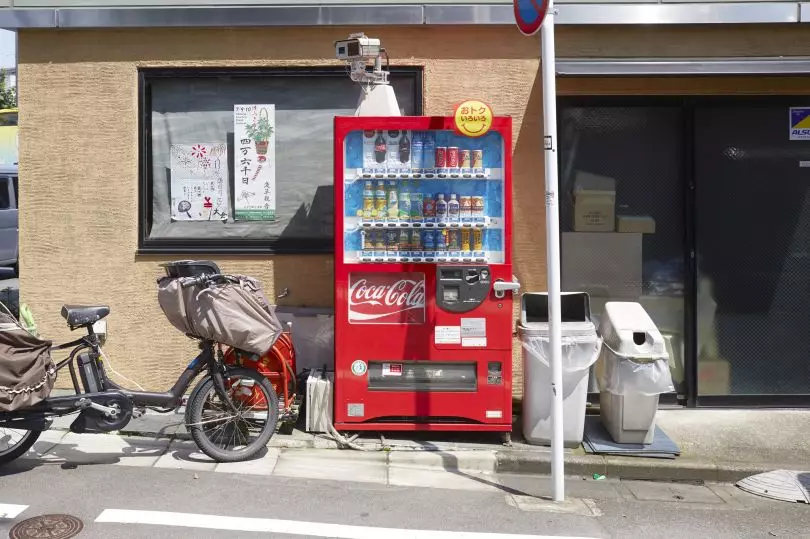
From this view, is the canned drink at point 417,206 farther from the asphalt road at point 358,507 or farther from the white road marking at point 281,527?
the white road marking at point 281,527

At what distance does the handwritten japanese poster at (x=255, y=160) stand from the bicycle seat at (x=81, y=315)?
6.76 feet

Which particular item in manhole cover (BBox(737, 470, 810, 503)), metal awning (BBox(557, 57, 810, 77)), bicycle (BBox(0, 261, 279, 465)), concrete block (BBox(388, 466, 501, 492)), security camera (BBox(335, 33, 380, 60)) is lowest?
manhole cover (BBox(737, 470, 810, 503))

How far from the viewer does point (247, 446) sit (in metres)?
5.96

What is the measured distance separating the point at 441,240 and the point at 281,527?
251 centimetres

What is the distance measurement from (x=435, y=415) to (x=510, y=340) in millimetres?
823

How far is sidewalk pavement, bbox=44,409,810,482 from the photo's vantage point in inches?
235

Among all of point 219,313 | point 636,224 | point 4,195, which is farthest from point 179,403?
point 4,195

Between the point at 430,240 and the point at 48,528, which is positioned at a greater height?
the point at 430,240

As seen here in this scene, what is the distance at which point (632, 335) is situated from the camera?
6230mm

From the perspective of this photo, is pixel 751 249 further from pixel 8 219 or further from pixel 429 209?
pixel 8 219

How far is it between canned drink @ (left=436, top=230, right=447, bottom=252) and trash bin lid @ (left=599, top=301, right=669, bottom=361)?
1489 mm

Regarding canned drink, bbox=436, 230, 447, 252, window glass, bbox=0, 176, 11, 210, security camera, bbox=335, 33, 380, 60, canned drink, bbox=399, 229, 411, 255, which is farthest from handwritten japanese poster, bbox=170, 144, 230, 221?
window glass, bbox=0, 176, 11, 210

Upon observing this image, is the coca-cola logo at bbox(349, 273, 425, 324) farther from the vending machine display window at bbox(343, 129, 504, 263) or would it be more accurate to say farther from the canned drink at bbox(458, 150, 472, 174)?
the canned drink at bbox(458, 150, 472, 174)

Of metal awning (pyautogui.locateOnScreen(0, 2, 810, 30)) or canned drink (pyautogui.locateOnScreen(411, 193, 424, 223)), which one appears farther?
metal awning (pyautogui.locateOnScreen(0, 2, 810, 30))
